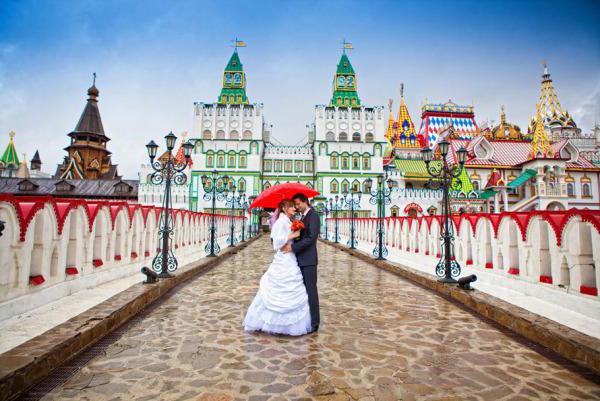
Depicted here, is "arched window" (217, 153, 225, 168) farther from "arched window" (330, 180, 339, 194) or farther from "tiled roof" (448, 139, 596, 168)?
"tiled roof" (448, 139, 596, 168)

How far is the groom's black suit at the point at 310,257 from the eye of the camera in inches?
162

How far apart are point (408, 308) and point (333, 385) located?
9.64ft

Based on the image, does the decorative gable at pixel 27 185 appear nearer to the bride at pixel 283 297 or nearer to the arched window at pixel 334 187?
the arched window at pixel 334 187

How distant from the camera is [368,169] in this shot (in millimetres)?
43000

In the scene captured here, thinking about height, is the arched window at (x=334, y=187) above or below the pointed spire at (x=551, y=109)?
below

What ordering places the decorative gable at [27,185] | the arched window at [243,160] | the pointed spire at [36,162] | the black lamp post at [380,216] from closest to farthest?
the black lamp post at [380,216] → the arched window at [243,160] → the decorative gable at [27,185] → the pointed spire at [36,162]

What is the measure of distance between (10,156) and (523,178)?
264 feet

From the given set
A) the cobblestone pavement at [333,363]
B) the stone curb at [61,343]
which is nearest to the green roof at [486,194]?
the cobblestone pavement at [333,363]

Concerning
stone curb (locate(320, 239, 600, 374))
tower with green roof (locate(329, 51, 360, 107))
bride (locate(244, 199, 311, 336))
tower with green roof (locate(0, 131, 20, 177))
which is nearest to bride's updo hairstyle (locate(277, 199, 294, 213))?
bride (locate(244, 199, 311, 336))

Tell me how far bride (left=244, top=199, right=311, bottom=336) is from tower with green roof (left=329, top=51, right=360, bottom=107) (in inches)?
1690

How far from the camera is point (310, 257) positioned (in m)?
4.16

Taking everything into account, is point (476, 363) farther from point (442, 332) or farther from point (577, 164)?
point (577, 164)

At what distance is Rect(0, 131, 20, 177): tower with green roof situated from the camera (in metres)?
58.3

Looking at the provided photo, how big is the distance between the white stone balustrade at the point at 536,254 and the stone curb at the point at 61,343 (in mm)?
5750
